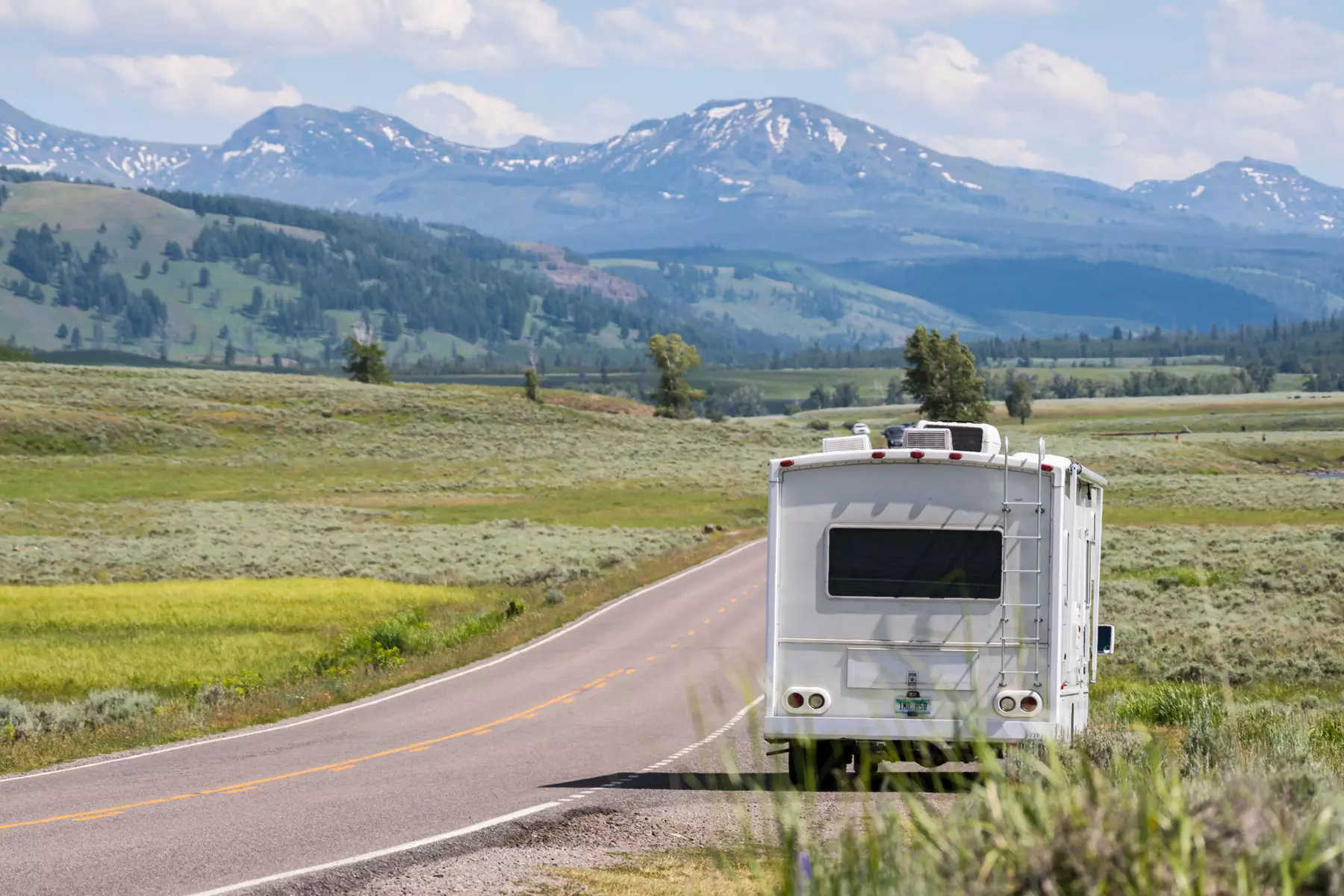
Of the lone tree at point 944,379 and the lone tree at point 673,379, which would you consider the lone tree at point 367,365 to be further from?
the lone tree at point 944,379

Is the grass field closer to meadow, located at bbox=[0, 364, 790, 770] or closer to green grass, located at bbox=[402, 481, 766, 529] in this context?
meadow, located at bbox=[0, 364, 790, 770]

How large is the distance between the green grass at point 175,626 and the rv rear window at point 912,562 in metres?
15.0

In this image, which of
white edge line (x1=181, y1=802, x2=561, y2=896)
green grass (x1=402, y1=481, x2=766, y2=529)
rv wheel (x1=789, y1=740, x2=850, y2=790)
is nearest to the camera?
white edge line (x1=181, y1=802, x2=561, y2=896)

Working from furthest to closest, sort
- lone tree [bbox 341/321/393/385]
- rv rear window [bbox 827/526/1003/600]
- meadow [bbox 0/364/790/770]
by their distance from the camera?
1. lone tree [bbox 341/321/393/385]
2. meadow [bbox 0/364/790/770]
3. rv rear window [bbox 827/526/1003/600]

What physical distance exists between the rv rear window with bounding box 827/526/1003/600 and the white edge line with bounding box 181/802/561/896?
3226mm

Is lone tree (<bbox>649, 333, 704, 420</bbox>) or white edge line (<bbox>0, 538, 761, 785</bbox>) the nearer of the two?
white edge line (<bbox>0, 538, 761, 785</bbox>)

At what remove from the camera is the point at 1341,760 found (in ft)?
40.2

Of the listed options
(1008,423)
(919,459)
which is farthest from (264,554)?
(1008,423)

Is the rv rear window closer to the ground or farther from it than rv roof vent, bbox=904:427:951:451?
closer to the ground

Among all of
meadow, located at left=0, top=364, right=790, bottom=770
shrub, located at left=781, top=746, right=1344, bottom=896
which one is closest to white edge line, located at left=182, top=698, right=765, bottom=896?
shrub, located at left=781, top=746, right=1344, bottom=896

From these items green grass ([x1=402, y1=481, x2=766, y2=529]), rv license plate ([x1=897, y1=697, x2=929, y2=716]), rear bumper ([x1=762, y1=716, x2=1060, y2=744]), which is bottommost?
green grass ([x1=402, y1=481, x2=766, y2=529])

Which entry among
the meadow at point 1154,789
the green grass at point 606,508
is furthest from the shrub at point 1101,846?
the green grass at point 606,508

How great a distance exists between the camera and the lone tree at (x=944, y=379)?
116938 mm

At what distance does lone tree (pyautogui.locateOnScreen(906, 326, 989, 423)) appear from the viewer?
117 metres
